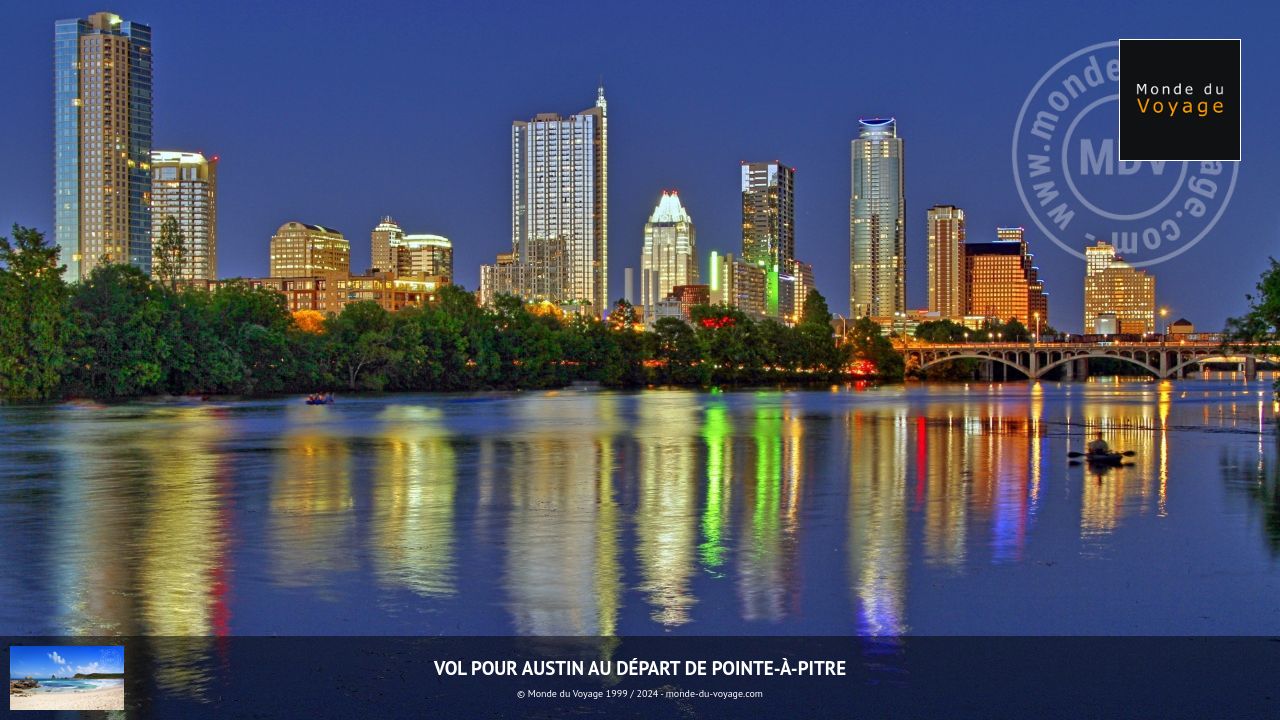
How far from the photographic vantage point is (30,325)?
294 ft

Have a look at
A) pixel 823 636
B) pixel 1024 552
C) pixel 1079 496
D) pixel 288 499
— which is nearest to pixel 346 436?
pixel 288 499

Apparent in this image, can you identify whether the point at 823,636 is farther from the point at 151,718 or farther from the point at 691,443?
the point at 691,443

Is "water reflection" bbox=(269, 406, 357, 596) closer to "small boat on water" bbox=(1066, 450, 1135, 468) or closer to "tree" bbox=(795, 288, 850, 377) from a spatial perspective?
"small boat on water" bbox=(1066, 450, 1135, 468)

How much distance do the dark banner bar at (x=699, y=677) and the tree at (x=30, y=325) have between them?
82.4 metres

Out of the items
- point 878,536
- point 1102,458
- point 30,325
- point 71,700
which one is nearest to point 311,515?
point 878,536

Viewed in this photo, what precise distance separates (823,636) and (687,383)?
152 meters

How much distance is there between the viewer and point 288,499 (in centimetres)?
3005

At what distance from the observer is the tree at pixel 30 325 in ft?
293

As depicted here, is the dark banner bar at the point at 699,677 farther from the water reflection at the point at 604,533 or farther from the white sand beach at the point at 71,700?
the water reflection at the point at 604,533

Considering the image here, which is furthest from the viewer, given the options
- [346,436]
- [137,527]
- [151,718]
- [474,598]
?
[346,436]

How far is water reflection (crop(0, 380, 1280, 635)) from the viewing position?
16719 mm

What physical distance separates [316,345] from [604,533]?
100528 mm

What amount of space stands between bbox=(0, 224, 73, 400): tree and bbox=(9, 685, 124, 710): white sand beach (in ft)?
276

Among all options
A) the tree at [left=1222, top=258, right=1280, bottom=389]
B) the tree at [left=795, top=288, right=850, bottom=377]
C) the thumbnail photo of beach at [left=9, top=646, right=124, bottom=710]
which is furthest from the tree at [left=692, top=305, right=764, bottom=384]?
the thumbnail photo of beach at [left=9, top=646, right=124, bottom=710]
